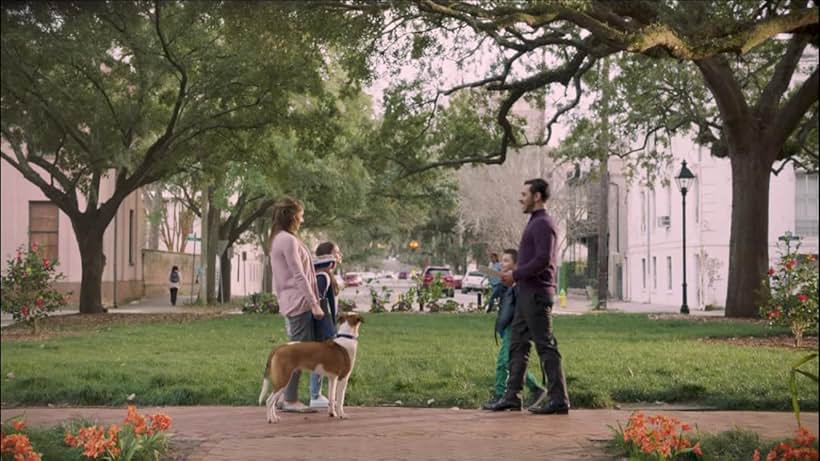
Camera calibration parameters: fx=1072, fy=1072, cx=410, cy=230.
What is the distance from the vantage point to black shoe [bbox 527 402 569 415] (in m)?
8.69

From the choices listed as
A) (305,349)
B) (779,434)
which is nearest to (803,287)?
(779,434)

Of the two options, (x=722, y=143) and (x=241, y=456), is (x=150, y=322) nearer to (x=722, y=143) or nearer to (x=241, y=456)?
(x=722, y=143)

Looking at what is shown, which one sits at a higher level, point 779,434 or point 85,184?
point 85,184

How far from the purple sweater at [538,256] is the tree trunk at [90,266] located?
335 cm

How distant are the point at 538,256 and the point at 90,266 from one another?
20.2ft

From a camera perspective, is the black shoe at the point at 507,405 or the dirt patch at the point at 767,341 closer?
the black shoe at the point at 507,405

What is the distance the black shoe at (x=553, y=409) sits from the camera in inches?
342

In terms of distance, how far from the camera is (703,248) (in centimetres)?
3853

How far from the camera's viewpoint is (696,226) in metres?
39.2

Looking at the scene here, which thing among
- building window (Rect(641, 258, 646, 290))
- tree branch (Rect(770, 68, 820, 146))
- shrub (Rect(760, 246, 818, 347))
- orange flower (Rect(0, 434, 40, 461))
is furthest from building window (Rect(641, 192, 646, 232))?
orange flower (Rect(0, 434, 40, 461))

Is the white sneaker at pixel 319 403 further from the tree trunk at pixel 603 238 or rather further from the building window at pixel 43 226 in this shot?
the tree trunk at pixel 603 238

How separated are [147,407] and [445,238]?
6074cm

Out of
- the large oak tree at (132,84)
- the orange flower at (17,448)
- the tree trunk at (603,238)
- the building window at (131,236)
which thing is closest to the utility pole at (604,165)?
the tree trunk at (603,238)

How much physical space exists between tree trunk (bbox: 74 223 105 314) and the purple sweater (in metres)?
3.35
